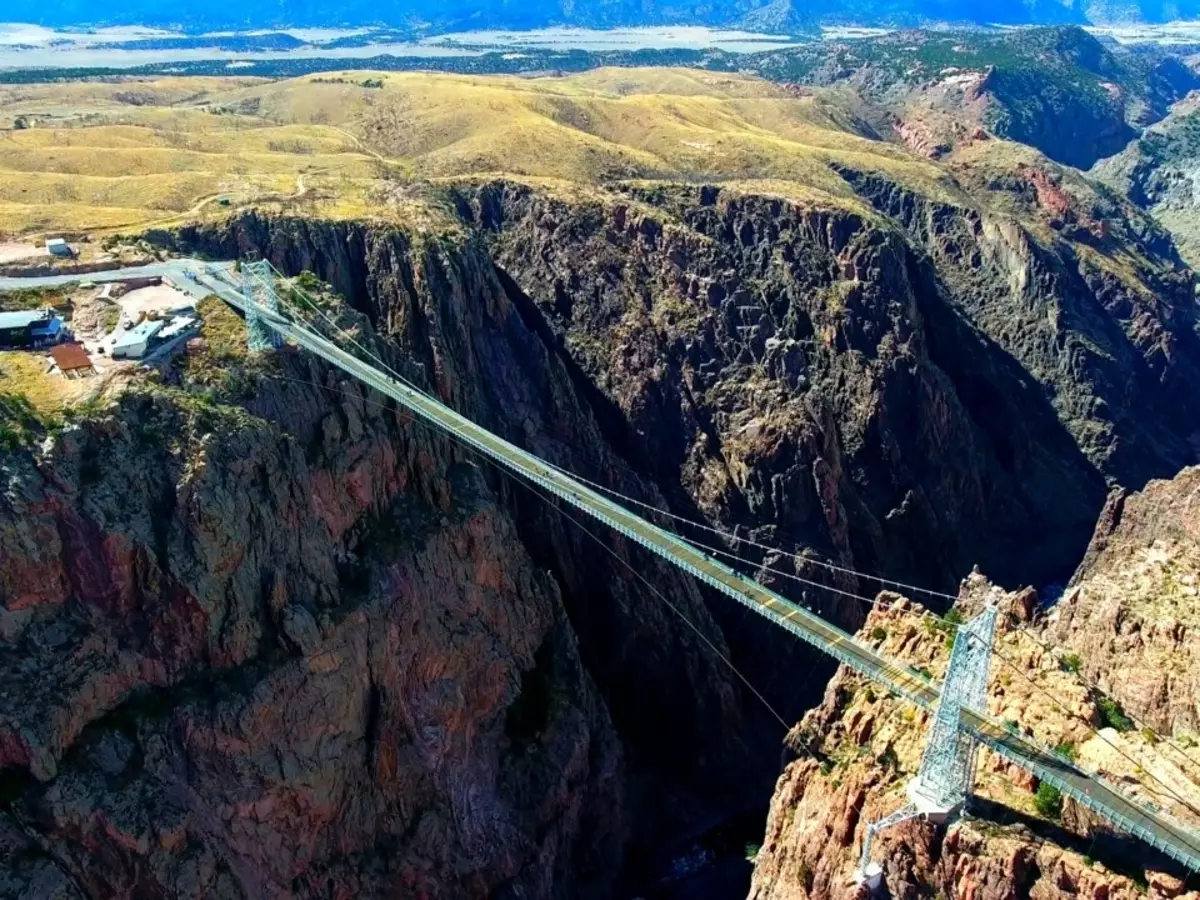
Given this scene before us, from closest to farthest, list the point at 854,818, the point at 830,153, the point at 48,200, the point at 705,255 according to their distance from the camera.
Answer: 1. the point at 854,818
2. the point at 48,200
3. the point at 705,255
4. the point at 830,153

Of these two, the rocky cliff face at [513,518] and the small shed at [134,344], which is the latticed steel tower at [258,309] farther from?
the small shed at [134,344]

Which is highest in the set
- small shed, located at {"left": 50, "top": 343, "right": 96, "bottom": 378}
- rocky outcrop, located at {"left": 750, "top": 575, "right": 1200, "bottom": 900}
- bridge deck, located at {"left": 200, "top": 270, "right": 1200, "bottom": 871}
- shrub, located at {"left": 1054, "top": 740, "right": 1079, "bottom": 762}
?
small shed, located at {"left": 50, "top": 343, "right": 96, "bottom": 378}

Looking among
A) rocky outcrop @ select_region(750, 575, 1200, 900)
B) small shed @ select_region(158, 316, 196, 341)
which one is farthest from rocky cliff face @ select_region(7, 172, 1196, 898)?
rocky outcrop @ select_region(750, 575, 1200, 900)

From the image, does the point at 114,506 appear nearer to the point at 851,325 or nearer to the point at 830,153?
the point at 851,325

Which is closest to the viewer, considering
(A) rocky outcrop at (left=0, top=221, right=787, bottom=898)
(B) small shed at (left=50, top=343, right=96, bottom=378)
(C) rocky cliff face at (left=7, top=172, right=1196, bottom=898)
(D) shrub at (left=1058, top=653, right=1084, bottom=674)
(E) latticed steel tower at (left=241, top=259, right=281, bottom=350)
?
(A) rocky outcrop at (left=0, top=221, right=787, bottom=898)

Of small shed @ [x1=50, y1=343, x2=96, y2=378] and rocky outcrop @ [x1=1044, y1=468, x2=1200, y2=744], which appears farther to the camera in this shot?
small shed @ [x1=50, y1=343, x2=96, y2=378]

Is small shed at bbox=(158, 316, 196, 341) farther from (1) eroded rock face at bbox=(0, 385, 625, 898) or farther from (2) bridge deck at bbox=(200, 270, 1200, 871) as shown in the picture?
(1) eroded rock face at bbox=(0, 385, 625, 898)

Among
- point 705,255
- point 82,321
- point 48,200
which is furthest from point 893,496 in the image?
point 48,200
